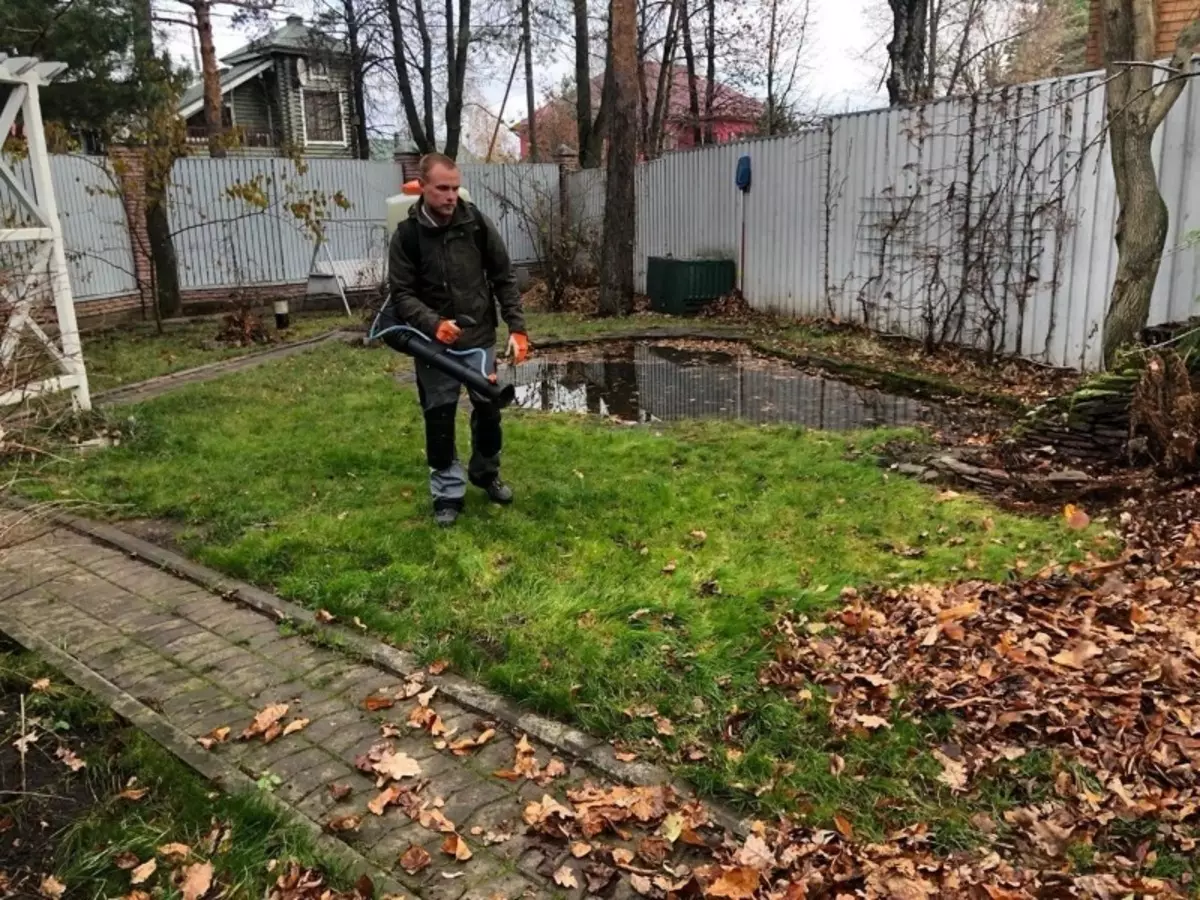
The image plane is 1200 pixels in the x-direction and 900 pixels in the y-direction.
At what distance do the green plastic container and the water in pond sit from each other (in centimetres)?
317

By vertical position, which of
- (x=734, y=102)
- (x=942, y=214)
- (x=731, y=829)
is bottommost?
(x=731, y=829)

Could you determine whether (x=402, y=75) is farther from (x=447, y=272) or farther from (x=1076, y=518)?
(x=1076, y=518)

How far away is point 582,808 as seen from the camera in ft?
9.67

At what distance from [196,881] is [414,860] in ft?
1.99

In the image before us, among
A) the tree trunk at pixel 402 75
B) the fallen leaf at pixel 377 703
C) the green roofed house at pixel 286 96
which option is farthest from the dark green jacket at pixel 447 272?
the green roofed house at pixel 286 96

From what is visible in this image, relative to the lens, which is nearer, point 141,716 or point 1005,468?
point 141,716

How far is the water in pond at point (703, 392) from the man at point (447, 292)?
8.96 ft

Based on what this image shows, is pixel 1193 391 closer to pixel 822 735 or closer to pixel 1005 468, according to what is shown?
pixel 1005 468

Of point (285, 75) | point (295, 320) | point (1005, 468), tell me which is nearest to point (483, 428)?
point (1005, 468)

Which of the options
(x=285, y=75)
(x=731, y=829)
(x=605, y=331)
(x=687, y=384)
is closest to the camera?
(x=731, y=829)

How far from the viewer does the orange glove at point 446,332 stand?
4.82 m

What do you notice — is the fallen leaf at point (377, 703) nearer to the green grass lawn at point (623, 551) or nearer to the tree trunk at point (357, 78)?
the green grass lawn at point (623, 551)

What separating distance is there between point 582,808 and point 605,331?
1071cm

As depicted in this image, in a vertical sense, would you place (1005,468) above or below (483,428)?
below
